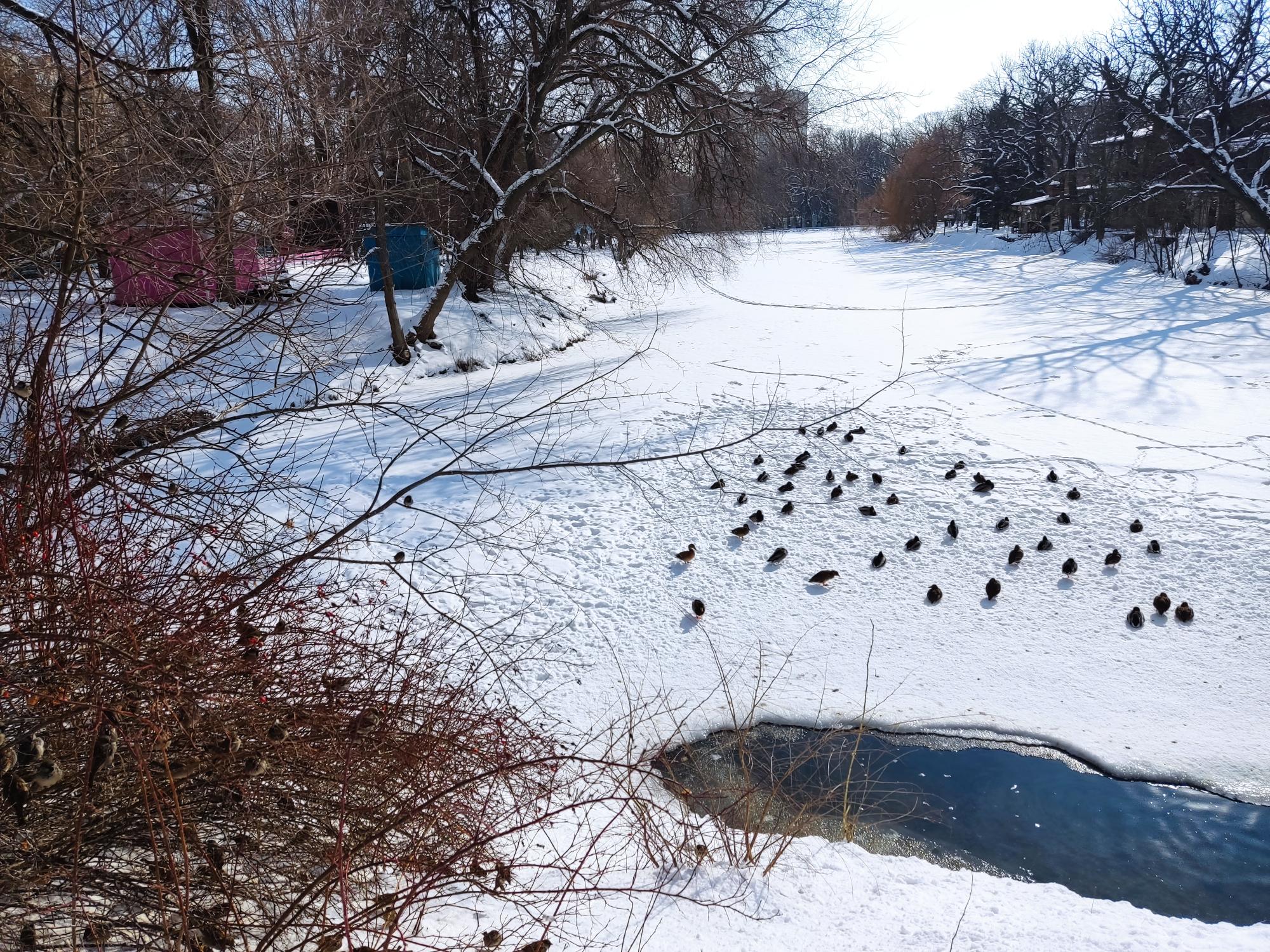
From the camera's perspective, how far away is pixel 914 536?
6.90 metres

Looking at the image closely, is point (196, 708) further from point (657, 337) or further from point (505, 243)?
point (657, 337)

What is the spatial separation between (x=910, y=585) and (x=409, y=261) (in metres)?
11.0

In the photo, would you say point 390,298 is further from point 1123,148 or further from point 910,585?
point 1123,148

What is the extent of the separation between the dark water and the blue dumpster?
9.92m

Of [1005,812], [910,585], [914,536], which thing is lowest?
[1005,812]

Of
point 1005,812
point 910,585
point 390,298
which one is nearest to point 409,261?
point 390,298

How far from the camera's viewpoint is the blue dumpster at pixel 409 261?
43.9ft

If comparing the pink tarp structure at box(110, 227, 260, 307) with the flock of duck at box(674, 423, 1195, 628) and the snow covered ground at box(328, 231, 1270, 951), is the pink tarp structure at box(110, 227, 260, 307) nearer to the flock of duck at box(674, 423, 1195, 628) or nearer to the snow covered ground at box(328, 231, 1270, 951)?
the snow covered ground at box(328, 231, 1270, 951)

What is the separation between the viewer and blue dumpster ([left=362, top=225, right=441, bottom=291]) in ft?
43.9

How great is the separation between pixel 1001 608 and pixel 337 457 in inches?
234

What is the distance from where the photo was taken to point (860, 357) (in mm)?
13148

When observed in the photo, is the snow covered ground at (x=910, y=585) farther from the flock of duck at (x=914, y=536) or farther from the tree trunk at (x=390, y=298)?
the tree trunk at (x=390, y=298)

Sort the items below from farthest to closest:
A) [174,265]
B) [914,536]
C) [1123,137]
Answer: [1123,137] → [914,536] → [174,265]

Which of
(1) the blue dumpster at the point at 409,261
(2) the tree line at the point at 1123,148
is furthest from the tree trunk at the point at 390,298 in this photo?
(2) the tree line at the point at 1123,148
